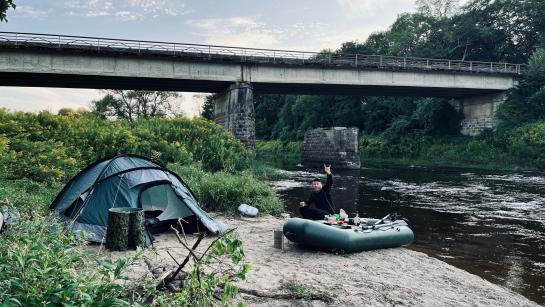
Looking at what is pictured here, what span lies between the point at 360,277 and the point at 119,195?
17.1 ft

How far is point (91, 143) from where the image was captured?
60.5ft

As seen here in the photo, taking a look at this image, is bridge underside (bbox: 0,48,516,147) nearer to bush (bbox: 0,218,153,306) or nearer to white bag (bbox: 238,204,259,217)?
white bag (bbox: 238,204,259,217)

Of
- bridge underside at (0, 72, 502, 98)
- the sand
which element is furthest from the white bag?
bridge underside at (0, 72, 502, 98)

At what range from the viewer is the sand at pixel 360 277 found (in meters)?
6.29

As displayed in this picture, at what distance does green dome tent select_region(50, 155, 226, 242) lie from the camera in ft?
29.7

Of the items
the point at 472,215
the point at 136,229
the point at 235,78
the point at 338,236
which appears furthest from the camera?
the point at 235,78

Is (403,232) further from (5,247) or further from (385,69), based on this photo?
(385,69)

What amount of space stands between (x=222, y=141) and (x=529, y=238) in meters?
14.4

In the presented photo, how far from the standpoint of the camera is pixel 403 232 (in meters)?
9.59

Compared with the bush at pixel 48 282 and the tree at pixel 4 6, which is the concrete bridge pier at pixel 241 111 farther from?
the bush at pixel 48 282

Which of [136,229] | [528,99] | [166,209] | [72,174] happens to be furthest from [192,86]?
[136,229]

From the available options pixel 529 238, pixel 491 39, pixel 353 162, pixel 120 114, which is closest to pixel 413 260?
pixel 529 238

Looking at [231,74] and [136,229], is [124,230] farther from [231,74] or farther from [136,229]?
[231,74]

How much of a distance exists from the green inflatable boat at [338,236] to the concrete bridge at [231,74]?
25.6 m
